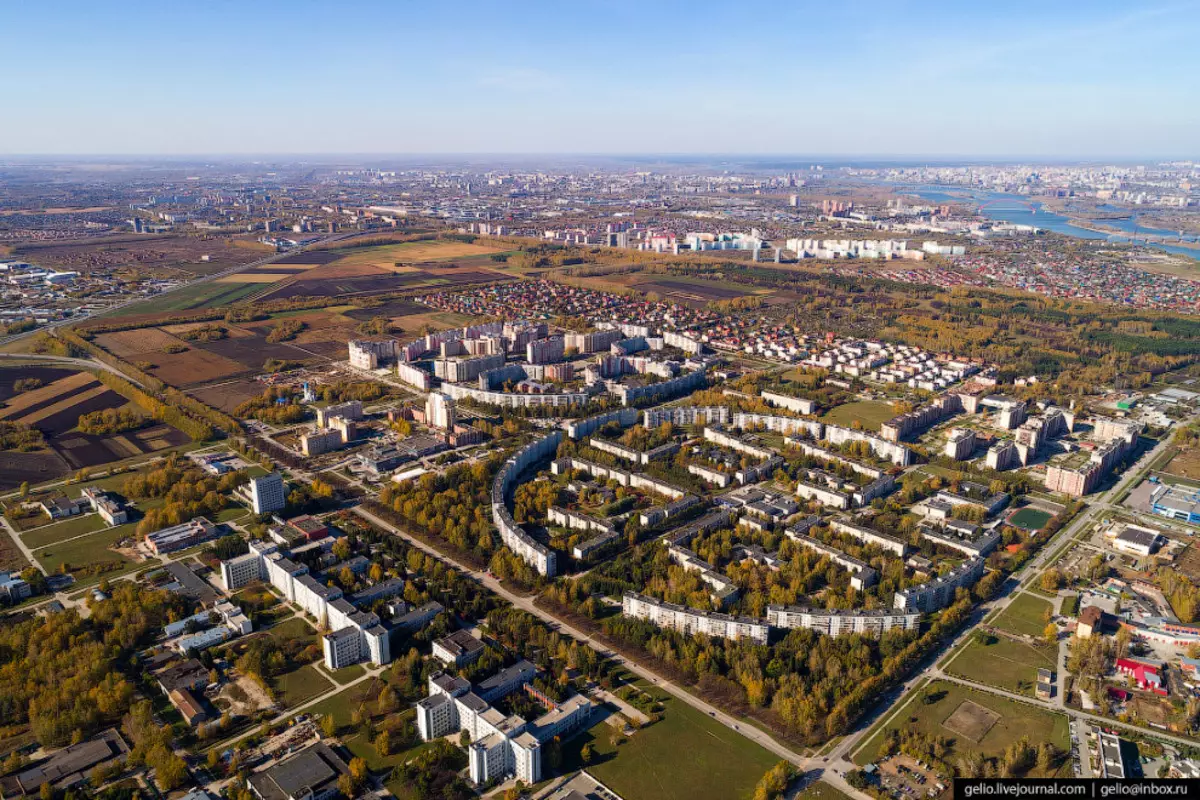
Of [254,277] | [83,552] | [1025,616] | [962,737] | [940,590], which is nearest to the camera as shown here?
[962,737]

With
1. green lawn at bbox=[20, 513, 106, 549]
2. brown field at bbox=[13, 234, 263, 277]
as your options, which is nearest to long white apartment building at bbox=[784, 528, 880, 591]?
green lawn at bbox=[20, 513, 106, 549]

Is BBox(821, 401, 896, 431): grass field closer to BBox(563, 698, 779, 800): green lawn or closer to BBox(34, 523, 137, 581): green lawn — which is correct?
BBox(563, 698, 779, 800): green lawn

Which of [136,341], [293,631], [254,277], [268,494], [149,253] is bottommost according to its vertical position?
[293,631]

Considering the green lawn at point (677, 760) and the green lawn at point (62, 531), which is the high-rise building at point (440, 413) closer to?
the green lawn at point (62, 531)

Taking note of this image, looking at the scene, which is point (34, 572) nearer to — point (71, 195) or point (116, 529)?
point (116, 529)

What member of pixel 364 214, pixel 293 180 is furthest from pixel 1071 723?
pixel 293 180

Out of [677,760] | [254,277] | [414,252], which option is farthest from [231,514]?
[414,252]

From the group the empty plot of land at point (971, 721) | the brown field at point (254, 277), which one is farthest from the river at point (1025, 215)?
the brown field at point (254, 277)

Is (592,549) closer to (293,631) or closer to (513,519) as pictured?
(513,519)
